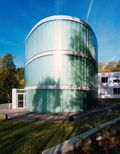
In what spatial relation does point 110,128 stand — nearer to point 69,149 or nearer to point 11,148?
point 69,149

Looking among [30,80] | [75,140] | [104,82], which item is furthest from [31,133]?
[104,82]

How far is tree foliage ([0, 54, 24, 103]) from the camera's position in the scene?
39969 millimetres

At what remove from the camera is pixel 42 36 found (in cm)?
1989

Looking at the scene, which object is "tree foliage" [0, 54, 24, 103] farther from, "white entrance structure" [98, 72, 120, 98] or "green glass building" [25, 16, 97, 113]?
"green glass building" [25, 16, 97, 113]

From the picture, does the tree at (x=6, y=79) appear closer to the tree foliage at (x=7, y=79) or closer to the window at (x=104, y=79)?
the tree foliage at (x=7, y=79)

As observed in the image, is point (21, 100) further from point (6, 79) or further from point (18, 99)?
point (6, 79)

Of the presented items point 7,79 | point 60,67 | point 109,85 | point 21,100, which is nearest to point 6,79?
point 7,79

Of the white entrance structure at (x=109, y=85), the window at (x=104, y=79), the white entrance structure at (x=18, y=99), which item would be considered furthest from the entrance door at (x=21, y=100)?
the window at (x=104, y=79)

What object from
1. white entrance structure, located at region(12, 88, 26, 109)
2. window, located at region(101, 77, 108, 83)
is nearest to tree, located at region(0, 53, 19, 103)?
white entrance structure, located at region(12, 88, 26, 109)

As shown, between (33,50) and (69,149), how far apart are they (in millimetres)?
17077

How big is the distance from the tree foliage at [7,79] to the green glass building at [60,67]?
2188 cm

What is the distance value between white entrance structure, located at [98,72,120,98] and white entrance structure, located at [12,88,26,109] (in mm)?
22422

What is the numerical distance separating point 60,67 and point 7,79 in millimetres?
26032

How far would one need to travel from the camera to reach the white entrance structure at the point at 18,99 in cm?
2418
